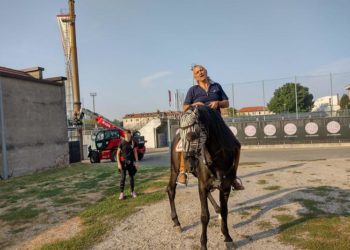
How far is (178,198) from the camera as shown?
8078 millimetres

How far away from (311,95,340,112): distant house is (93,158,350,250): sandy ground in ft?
55.6

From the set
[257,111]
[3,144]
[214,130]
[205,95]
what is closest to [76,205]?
[205,95]

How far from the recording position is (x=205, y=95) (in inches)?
206

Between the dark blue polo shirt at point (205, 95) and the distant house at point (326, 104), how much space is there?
74.1ft

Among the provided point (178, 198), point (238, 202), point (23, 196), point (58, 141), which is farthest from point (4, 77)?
point (238, 202)

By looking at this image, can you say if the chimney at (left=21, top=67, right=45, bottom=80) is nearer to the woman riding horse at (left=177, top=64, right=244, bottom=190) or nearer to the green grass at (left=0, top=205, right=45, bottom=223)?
the green grass at (left=0, top=205, right=45, bottom=223)

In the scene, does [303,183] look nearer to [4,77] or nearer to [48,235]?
[48,235]

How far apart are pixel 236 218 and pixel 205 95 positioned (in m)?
2.76

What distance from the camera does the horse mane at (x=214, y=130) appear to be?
4193 millimetres

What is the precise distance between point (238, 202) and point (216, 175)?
10.5 feet

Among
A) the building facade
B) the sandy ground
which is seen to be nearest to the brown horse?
Answer: the sandy ground

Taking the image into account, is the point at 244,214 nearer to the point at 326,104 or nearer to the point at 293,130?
the point at 293,130

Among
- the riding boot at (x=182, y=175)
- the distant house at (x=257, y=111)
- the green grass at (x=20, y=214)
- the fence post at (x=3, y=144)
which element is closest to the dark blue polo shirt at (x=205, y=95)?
the riding boot at (x=182, y=175)

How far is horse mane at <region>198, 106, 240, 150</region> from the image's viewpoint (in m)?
4.19
